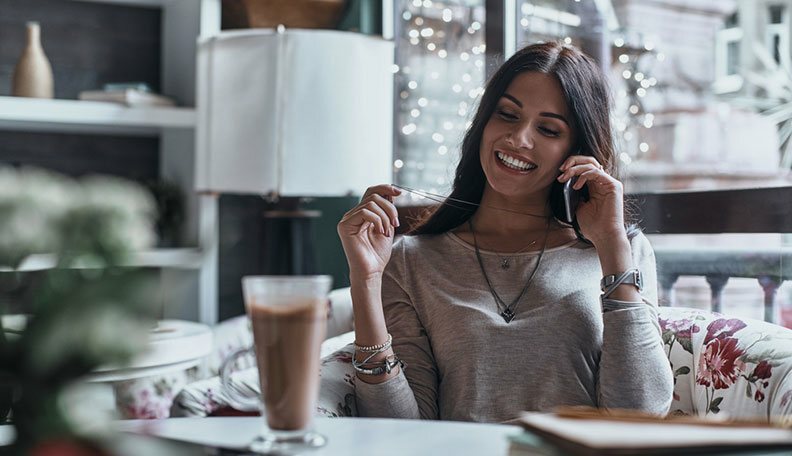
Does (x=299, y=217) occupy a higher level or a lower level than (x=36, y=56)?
lower

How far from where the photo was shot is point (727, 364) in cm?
147

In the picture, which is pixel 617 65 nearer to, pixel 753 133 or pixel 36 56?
pixel 36 56

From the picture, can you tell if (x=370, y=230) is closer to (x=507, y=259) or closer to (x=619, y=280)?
(x=507, y=259)

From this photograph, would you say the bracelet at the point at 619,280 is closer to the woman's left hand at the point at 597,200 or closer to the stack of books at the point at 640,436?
the woman's left hand at the point at 597,200

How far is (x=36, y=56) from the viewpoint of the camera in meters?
2.80

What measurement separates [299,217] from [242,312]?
24.4 inches

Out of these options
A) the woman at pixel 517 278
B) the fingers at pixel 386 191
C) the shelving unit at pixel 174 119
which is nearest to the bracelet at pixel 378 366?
the woman at pixel 517 278

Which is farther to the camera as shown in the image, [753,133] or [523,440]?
[753,133]

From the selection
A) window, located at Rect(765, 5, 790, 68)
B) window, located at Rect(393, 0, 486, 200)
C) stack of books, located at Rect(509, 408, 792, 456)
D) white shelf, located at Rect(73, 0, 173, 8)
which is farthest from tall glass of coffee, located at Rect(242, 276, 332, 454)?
window, located at Rect(765, 5, 790, 68)

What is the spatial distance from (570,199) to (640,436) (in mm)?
891

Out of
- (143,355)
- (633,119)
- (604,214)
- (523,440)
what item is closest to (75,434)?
(143,355)

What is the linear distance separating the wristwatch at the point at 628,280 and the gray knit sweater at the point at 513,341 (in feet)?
0.12

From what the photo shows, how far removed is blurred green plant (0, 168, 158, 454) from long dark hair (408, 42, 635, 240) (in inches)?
47.4

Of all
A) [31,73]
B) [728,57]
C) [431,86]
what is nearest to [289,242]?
[431,86]
